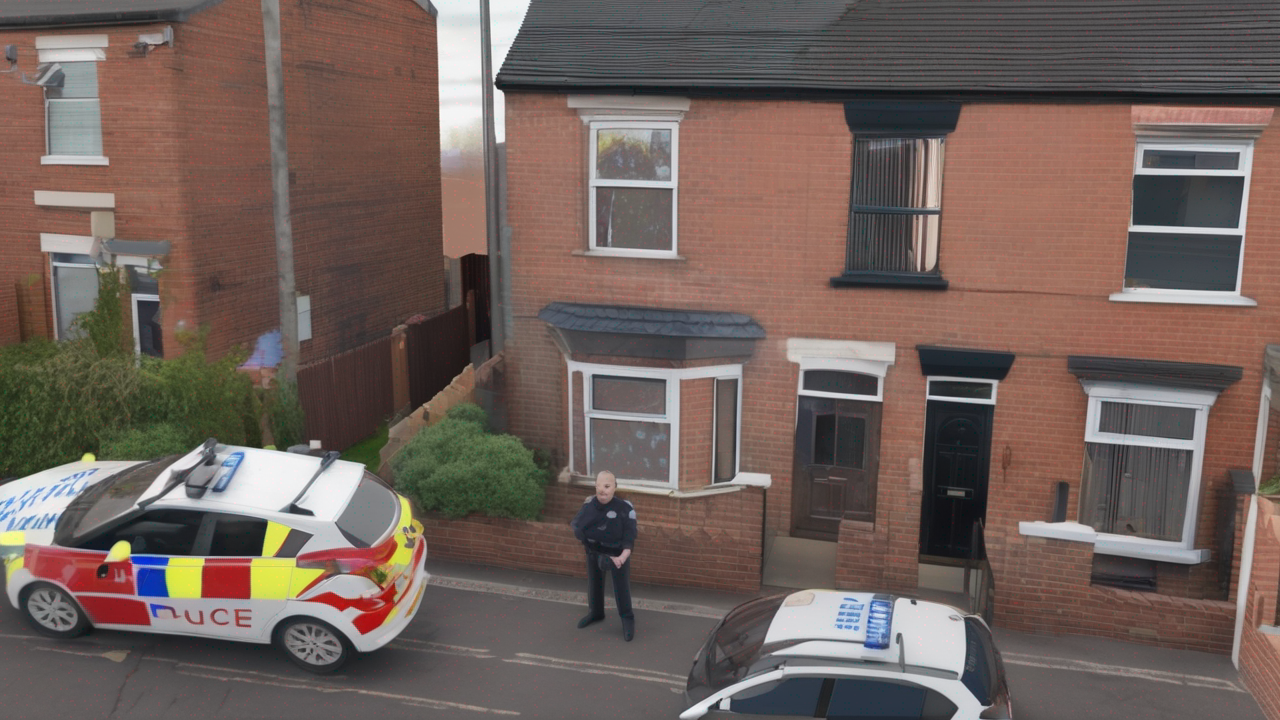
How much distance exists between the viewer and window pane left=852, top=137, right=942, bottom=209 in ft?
39.8

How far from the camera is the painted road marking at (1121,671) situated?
990 centimetres

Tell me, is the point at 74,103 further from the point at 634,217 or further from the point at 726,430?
the point at 726,430

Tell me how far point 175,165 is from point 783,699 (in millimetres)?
11111

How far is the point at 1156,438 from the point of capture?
11.9 m

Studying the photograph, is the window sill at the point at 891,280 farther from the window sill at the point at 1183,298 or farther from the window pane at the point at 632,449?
the window pane at the point at 632,449

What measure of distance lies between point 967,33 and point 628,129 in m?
4.06

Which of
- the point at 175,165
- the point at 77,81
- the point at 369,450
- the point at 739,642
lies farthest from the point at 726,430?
the point at 77,81

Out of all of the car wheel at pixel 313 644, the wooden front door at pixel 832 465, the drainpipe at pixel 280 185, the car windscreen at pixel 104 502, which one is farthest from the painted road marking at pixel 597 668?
the drainpipe at pixel 280 185

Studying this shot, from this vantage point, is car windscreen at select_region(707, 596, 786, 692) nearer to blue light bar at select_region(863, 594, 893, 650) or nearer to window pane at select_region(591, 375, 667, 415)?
blue light bar at select_region(863, 594, 893, 650)

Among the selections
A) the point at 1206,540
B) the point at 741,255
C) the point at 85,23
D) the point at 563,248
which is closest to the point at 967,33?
the point at 741,255

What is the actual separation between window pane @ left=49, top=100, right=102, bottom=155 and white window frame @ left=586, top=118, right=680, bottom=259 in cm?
701

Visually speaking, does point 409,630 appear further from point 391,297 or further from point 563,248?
point 391,297

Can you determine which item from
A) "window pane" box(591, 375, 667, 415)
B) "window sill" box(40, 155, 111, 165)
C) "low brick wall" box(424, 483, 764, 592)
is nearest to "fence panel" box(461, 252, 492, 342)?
"window sill" box(40, 155, 111, 165)

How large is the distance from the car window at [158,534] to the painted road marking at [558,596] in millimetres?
3055
